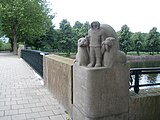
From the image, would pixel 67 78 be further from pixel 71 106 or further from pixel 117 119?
pixel 117 119

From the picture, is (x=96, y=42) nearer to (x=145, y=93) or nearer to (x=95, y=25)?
→ (x=95, y=25)

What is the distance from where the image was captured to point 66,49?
3822cm

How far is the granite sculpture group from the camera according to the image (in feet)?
9.89

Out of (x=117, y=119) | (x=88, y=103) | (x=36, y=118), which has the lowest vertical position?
(x=36, y=118)

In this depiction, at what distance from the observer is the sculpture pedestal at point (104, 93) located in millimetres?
2990

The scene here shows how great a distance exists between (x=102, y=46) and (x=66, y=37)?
35.3 m

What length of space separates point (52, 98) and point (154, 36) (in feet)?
125

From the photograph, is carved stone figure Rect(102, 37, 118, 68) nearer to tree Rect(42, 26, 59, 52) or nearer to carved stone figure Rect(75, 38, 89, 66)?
carved stone figure Rect(75, 38, 89, 66)

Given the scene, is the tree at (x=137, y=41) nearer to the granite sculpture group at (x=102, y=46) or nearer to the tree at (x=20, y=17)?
the tree at (x=20, y=17)

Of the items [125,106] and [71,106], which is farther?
[71,106]

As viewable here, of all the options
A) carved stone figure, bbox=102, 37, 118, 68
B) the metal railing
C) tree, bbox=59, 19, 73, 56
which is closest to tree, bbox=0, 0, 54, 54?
tree, bbox=59, 19, 73, 56

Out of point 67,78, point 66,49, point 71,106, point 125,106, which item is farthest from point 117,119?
point 66,49

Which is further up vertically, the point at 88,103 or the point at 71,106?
the point at 88,103

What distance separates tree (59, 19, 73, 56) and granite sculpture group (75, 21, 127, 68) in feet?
113
